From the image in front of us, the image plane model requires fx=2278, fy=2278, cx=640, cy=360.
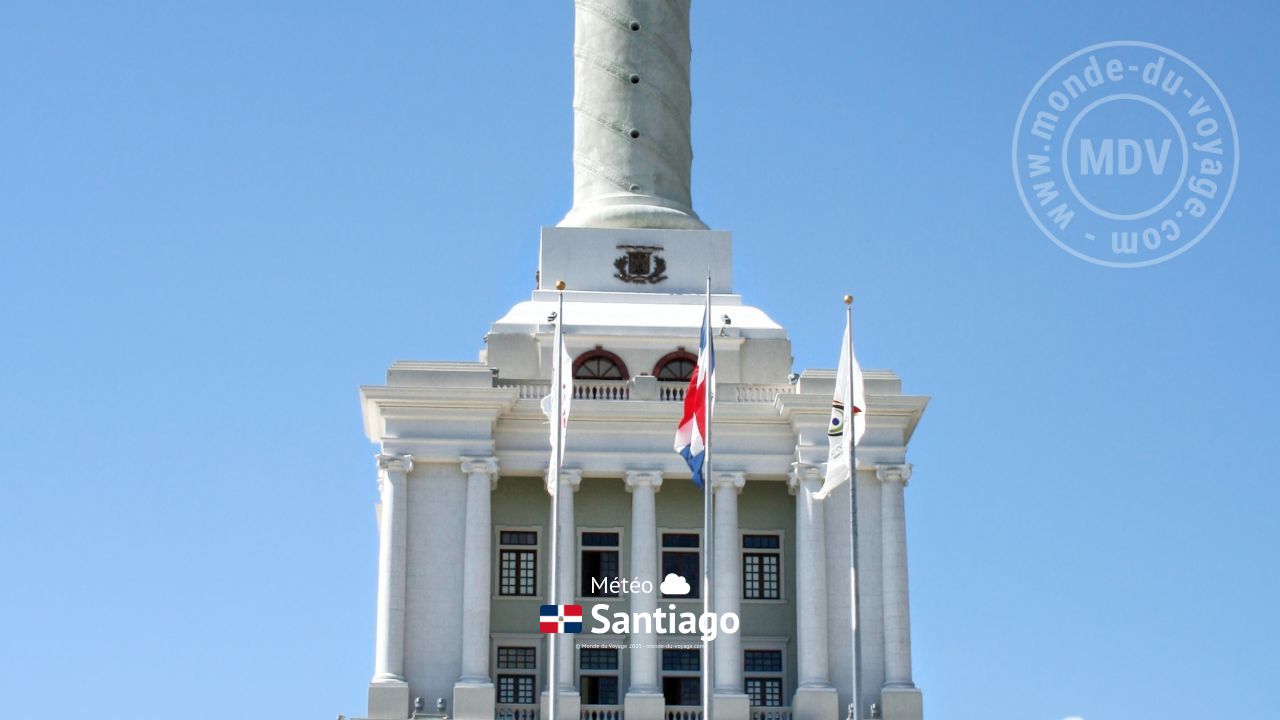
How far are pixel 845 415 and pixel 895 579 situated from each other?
13.6 meters

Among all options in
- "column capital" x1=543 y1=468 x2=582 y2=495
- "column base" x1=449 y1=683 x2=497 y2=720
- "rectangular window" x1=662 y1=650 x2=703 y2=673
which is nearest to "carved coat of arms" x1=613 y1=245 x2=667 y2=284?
"column capital" x1=543 y1=468 x2=582 y2=495

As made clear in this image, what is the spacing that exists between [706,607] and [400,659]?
46.9ft

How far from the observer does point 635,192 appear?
248 ft

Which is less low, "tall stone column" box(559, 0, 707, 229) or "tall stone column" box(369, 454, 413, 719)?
"tall stone column" box(559, 0, 707, 229)

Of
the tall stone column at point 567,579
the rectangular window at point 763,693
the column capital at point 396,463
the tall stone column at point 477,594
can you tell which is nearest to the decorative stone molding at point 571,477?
the tall stone column at point 567,579

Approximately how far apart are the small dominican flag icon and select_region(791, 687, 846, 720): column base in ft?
27.4

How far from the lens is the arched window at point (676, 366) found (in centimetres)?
7050

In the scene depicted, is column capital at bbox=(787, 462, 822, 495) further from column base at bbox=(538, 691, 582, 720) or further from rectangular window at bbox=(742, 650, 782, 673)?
column base at bbox=(538, 691, 582, 720)

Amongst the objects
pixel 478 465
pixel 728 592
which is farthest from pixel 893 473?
pixel 478 465

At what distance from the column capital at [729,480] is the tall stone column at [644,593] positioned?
1678 mm

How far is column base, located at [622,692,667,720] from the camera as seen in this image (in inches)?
2499

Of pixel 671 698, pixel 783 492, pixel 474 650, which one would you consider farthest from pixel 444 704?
pixel 783 492

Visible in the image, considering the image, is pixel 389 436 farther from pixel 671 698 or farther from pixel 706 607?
pixel 706 607

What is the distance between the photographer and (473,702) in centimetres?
6278
